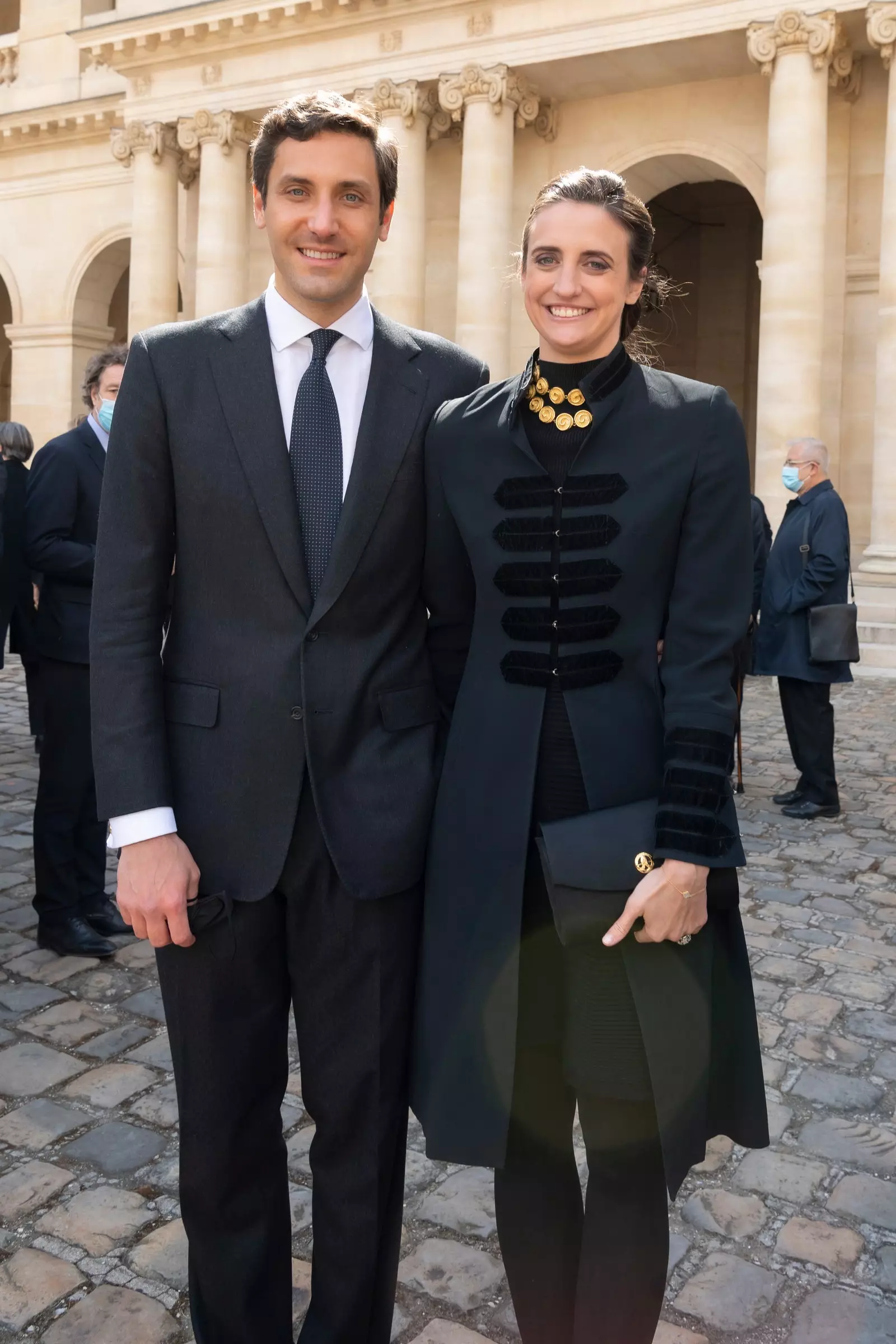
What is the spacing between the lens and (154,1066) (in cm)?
390

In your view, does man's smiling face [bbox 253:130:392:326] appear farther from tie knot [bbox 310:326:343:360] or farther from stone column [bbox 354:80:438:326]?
stone column [bbox 354:80:438:326]

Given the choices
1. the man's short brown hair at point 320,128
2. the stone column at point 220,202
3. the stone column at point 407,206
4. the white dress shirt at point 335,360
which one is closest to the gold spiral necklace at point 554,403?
the white dress shirt at point 335,360

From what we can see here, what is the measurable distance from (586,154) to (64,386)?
37.7ft

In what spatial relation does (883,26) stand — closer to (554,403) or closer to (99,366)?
(99,366)

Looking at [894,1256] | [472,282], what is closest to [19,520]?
[894,1256]

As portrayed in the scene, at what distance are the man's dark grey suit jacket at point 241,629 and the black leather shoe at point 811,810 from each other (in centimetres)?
565

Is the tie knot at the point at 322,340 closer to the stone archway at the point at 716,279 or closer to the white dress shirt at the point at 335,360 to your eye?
the white dress shirt at the point at 335,360

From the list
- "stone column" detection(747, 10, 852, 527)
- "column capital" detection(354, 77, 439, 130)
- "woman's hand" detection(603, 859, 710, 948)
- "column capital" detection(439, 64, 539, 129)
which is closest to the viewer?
"woman's hand" detection(603, 859, 710, 948)

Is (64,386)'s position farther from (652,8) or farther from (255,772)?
(255,772)

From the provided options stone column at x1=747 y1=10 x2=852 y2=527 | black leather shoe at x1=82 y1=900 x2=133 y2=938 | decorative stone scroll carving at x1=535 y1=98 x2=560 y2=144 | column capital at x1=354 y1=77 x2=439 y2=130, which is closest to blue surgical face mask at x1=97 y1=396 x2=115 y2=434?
black leather shoe at x1=82 y1=900 x2=133 y2=938

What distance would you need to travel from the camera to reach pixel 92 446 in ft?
16.1

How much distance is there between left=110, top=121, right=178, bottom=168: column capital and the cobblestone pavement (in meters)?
19.2

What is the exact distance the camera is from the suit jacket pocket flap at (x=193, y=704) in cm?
220

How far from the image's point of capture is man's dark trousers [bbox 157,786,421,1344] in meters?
2.20
